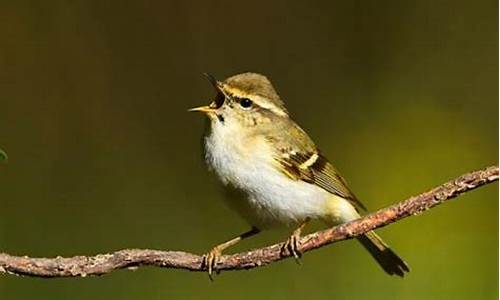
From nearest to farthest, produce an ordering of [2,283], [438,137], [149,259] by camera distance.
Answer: [149,259]
[2,283]
[438,137]

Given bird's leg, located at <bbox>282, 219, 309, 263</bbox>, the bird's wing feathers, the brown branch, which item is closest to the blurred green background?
the bird's wing feathers

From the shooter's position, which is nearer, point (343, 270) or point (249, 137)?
point (249, 137)

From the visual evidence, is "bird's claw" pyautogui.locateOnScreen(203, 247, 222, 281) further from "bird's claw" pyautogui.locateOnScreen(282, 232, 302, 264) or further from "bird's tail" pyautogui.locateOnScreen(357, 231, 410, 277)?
"bird's tail" pyautogui.locateOnScreen(357, 231, 410, 277)

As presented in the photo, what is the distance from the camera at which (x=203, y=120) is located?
158 centimetres

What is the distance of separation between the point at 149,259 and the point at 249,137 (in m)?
0.36

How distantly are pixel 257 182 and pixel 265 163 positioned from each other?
0.03m

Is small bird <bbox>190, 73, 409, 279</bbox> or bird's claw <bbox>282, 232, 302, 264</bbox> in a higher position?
small bird <bbox>190, 73, 409, 279</bbox>

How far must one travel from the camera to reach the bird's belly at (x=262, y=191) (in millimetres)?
1056

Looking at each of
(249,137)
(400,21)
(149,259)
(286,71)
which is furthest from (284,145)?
(400,21)

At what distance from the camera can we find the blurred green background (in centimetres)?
155

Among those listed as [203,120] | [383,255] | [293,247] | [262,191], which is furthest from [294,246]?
[203,120]

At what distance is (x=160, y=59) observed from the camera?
171 centimetres

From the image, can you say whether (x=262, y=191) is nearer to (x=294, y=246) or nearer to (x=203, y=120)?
(x=294, y=246)

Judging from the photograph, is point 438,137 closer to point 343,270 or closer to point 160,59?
point 343,270
